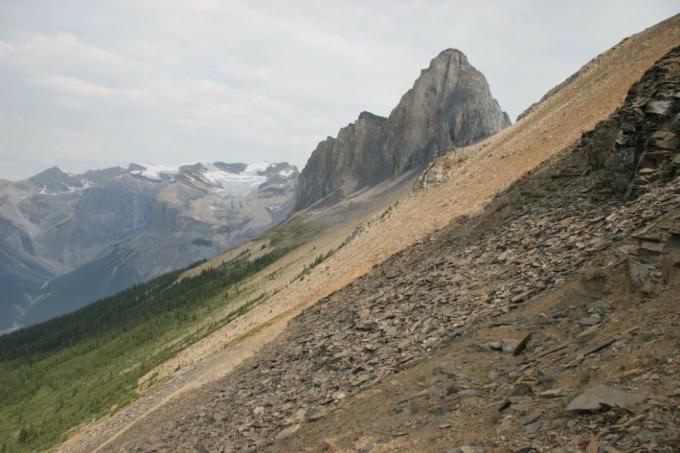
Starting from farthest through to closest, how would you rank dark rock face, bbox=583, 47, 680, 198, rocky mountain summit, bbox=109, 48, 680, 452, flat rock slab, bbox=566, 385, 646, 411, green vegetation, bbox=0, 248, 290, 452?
green vegetation, bbox=0, 248, 290, 452, dark rock face, bbox=583, 47, 680, 198, rocky mountain summit, bbox=109, 48, 680, 452, flat rock slab, bbox=566, 385, 646, 411

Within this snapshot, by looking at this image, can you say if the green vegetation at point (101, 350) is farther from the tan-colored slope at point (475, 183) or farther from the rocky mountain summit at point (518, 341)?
the rocky mountain summit at point (518, 341)

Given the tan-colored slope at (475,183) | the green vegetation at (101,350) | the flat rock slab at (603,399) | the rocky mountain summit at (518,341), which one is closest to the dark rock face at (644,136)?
the rocky mountain summit at (518,341)

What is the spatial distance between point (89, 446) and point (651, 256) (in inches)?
1559

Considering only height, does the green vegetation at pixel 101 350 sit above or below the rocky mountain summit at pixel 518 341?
below

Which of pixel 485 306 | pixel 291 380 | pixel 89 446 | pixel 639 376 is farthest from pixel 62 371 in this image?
pixel 639 376

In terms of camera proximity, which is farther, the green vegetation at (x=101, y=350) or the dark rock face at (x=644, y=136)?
the green vegetation at (x=101, y=350)

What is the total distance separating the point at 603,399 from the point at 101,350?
397 feet

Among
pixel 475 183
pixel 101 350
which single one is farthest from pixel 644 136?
pixel 101 350

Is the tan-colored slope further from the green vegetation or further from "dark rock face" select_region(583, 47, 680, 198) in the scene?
Answer: the green vegetation

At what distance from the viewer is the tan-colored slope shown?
45.4 meters

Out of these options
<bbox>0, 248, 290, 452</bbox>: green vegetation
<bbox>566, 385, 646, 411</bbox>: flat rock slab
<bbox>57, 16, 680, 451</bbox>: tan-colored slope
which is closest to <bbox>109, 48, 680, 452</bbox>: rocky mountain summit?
<bbox>566, 385, 646, 411</bbox>: flat rock slab

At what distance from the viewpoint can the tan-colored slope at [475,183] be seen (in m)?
45.4

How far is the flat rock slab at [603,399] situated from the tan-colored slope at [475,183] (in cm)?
2758

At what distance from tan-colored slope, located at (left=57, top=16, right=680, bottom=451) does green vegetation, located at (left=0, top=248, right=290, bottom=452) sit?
16.7 metres
